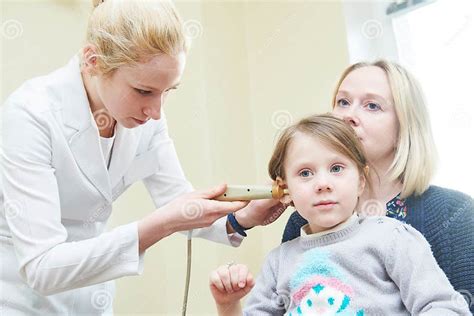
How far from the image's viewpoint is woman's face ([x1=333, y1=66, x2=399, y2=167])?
3.84 feet

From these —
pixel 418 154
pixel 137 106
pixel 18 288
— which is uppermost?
pixel 137 106

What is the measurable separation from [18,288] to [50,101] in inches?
16.1

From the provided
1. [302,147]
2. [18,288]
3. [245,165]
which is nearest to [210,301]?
[245,165]

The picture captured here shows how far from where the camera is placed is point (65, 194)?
126 cm

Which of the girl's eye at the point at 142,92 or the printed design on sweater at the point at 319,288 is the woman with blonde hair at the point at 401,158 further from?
the girl's eye at the point at 142,92

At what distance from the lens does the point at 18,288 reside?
4.16 ft

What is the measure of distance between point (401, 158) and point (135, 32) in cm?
58

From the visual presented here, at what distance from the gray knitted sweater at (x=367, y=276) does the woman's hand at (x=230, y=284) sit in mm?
65

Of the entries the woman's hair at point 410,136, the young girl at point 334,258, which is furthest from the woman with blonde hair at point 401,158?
the young girl at point 334,258

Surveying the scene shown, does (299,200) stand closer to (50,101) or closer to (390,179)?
(390,179)

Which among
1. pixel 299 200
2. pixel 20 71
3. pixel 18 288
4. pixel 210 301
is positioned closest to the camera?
pixel 299 200

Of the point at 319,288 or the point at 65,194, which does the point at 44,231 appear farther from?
the point at 319,288

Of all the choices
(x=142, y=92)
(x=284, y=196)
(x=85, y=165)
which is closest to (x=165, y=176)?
(x=85, y=165)

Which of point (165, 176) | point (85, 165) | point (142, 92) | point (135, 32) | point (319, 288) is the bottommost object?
point (319, 288)
